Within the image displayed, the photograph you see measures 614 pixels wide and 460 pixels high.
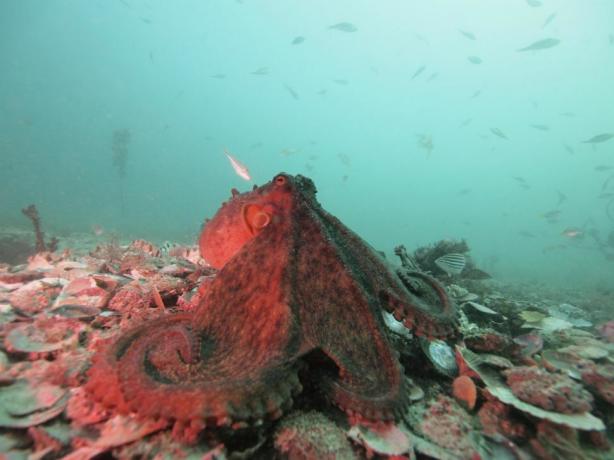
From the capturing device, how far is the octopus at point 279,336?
145 cm

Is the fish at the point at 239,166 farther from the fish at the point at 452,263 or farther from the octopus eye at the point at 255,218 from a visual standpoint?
the octopus eye at the point at 255,218

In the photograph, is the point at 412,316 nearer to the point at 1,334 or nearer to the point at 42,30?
the point at 1,334

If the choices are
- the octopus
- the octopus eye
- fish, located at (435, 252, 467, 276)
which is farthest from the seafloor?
fish, located at (435, 252, 467, 276)

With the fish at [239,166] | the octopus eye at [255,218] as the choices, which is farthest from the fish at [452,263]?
the fish at [239,166]

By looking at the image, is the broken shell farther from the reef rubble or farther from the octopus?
the octopus

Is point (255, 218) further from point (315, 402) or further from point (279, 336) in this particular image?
point (315, 402)

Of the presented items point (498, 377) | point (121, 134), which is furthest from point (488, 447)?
point (121, 134)

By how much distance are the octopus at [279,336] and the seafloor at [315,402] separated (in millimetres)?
171

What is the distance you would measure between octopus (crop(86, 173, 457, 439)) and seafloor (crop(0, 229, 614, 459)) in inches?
6.7

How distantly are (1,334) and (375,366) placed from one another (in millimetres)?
2674

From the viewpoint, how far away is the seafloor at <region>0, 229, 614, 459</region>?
1.57 meters

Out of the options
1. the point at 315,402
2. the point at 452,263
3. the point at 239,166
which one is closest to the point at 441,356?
the point at 315,402

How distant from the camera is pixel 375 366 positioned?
183 centimetres

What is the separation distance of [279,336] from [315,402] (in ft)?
1.82
